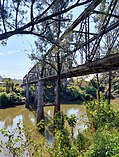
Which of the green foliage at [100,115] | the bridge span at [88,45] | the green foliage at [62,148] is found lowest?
the green foliage at [62,148]

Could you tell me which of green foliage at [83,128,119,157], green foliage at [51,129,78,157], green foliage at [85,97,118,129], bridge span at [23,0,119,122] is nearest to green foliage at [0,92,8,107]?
bridge span at [23,0,119,122]

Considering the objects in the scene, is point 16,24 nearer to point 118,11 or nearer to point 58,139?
point 58,139

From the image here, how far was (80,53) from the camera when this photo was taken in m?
6.98

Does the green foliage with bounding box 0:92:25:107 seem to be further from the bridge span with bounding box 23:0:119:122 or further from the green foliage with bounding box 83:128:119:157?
the green foliage with bounding box 83:128:119:157

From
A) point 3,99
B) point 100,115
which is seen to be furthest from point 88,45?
point 3,99

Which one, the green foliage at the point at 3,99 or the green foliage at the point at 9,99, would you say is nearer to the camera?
the green foliage at the point at 3,99

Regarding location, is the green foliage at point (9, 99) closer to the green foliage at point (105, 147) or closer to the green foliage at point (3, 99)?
the green foliage at point (3, 99)

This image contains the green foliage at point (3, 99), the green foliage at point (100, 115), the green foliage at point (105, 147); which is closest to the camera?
the green foliage at point (105, 147)

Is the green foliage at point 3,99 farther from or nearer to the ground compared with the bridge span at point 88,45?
nearer to the ground

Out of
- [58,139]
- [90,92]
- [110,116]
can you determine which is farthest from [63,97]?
[58,139]

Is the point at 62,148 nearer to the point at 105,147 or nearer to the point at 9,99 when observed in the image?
the point at 105,147

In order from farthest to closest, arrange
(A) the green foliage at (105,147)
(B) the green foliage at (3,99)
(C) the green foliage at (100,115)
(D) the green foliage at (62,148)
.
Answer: (B) the green foliage at (3,99), (C) the green foliage at (100,115), (D) the green foliage at (62,148), (A) the green foliage at (105,147)

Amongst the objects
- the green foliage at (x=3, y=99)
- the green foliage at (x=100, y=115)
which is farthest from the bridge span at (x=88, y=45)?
the green foliage at (x=3, y=99)

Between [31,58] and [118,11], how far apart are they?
18.0ft
